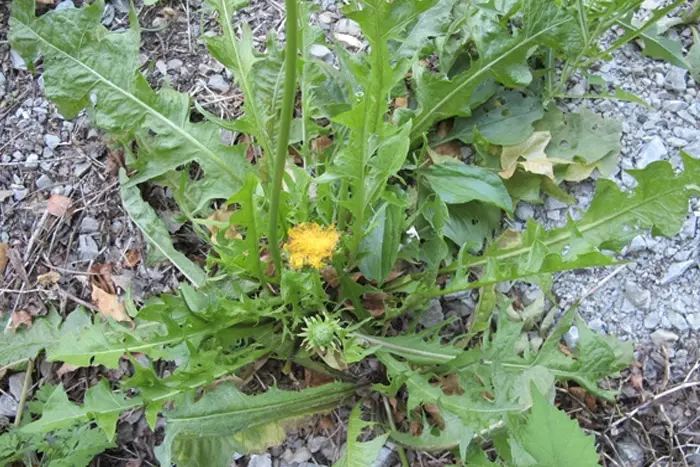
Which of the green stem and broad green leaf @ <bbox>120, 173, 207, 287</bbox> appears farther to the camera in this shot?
broad green leaf @ <bbox>120, 173, 207, 287</bbox>

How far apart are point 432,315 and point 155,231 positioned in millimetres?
841

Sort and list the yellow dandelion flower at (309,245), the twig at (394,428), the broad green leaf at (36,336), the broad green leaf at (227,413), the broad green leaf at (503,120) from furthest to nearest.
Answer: the broad green leaf at (503,120) < the broad green leaf at (36,336) < the twig at (394,428) < the yellow dandelion flower at (309,245) < the broad green leaf at (227,413)

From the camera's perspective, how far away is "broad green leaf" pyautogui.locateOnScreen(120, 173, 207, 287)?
6.60 feet

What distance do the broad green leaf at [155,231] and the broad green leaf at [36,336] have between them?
0.94ft

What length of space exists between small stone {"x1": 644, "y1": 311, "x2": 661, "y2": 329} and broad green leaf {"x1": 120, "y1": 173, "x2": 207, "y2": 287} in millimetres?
1283

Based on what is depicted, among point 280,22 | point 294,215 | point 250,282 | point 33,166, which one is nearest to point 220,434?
point 250,282

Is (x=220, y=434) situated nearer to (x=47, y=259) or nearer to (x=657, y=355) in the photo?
(x=47, y=259)

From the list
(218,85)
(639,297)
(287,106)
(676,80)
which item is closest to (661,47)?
(676,80)

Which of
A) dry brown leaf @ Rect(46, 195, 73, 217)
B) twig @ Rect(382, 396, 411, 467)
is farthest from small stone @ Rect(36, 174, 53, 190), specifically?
twig @ Rect(382, 396, 411, 467)

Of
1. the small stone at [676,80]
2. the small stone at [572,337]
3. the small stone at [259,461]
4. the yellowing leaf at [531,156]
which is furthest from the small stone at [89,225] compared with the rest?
the small stone at [676,80]

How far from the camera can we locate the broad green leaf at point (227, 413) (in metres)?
1.65

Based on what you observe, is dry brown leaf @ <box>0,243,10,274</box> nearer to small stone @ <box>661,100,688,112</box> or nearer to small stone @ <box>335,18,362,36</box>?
small stone @ <box>335,18,362,36</box>

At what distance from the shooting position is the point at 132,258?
84.2 inches

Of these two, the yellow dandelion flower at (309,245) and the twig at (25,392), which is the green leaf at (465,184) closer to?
the yellow dandelion flower at (309,245)
